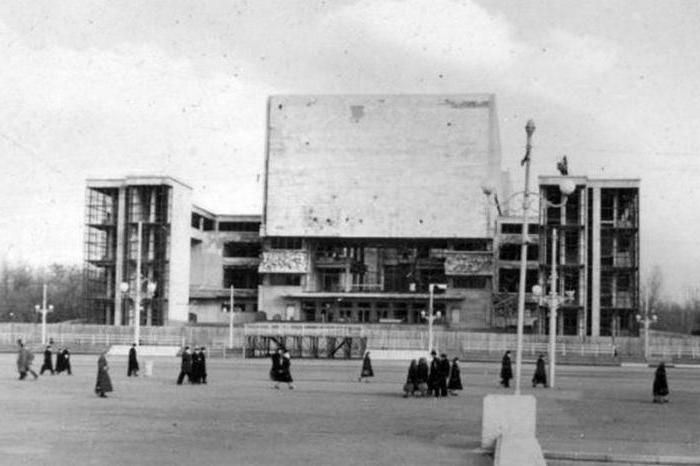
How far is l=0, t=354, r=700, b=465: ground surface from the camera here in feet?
53.1

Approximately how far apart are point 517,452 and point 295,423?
324 inches

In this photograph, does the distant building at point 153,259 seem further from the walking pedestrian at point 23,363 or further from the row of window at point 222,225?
the walking pedestrian at point 23,363

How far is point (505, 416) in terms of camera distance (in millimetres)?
17547

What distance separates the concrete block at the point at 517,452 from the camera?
44.2 feet

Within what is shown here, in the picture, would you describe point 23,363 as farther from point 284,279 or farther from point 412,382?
point 284,279

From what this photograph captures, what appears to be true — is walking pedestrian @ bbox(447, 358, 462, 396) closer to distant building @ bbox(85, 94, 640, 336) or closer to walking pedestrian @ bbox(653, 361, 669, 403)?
walking pedestrian @ bbox(653, 361, 669, 403)

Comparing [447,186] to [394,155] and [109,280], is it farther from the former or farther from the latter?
[109,280]

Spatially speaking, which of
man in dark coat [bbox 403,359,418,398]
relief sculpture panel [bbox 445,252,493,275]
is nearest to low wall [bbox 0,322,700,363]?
relief sculpture panel [bbox 445,252,493,275]

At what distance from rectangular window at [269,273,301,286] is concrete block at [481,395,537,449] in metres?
80.8

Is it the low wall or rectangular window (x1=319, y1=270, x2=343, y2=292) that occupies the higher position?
rectangular window (x1=319, y1=270, x2=343, y2=292)

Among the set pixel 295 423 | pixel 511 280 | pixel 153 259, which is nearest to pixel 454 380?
pixel 295 423

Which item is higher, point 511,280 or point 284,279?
point 511,280

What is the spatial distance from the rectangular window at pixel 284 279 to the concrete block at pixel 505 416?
265 feet

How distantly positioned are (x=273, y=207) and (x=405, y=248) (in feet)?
44.4
